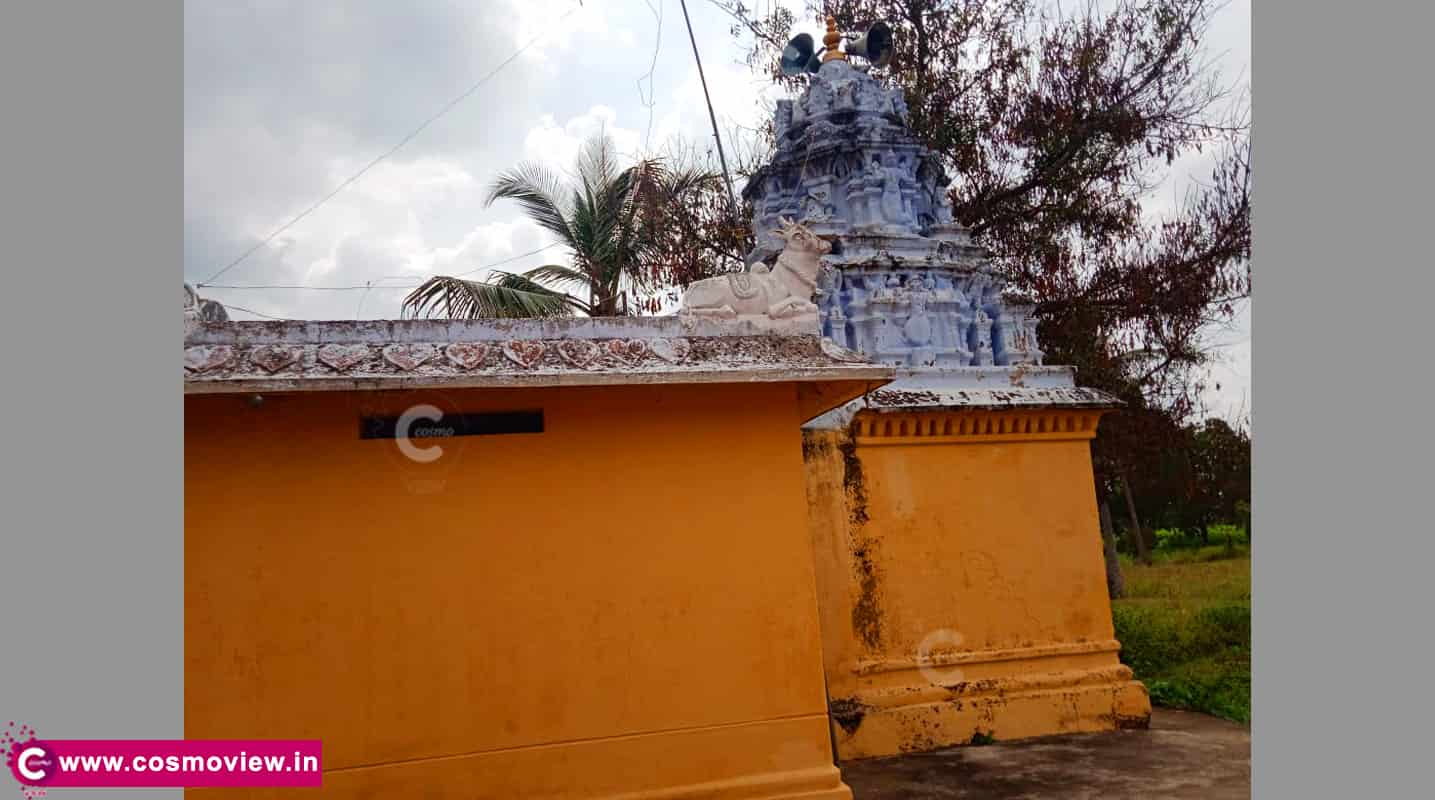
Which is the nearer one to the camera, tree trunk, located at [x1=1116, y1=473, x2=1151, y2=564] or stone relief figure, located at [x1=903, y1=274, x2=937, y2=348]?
stone relief figure, located at [x1=903, y1=274, x2=937, y2=348]

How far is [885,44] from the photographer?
11430 millimetres

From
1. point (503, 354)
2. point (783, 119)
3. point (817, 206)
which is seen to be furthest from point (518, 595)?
point (783, 119)

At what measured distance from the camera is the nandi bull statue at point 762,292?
20.4ft

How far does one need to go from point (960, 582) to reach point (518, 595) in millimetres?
4485

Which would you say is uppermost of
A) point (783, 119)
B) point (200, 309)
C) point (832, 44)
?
point (832, 44)

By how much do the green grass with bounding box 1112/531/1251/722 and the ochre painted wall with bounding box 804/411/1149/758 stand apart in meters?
1.65

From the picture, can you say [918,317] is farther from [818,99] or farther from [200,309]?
[200,309]

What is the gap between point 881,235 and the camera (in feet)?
33.0

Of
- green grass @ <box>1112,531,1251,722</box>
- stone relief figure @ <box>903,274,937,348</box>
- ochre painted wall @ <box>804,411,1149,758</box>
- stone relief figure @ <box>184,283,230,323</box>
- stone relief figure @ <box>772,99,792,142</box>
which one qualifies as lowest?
green grass @ <box>1112,531,1251,722</box>

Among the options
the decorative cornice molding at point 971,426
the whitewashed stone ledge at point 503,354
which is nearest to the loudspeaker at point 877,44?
the decorative cornice molding at point 971,426

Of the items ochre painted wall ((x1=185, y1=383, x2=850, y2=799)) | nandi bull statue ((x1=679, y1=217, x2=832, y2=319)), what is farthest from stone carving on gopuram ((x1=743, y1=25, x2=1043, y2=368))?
ochre painted wall ((x1=185, y1=383, x2=850, y2=799))

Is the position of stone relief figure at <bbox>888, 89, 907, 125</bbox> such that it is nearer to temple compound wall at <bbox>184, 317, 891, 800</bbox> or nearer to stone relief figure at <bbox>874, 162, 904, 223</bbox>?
stone relief figure at <bbox>874, 162, 904, 223</bbox>

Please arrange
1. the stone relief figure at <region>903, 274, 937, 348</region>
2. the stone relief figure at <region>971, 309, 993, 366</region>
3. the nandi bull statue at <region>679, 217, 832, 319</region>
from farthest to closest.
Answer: the stone relief figure at <region>971, 309, 993, 366</region> → the stone relief figure at <region>903, 274, 937, 348</region> → the nandi bull statue at <region>679, 217, 832, 319</region>

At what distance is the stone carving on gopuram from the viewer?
9.78m
